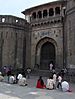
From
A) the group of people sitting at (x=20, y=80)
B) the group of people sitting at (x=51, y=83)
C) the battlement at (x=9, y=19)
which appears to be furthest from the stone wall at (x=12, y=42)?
the group of people sitting at (x=20, y=80)

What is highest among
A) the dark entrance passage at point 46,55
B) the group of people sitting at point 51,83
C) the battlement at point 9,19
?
the battlement at point 9,19

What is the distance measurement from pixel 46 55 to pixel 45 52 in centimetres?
38

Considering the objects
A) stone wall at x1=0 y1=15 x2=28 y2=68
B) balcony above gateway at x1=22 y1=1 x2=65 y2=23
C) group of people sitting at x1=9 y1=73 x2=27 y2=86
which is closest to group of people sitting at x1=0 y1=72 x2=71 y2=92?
group of people sitting at x1=9 y1=73 x2=27 y2=86

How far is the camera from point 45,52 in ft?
77.3

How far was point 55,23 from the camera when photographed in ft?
73.1

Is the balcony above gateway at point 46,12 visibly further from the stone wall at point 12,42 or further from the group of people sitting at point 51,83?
the group of people sitting at point 51,83

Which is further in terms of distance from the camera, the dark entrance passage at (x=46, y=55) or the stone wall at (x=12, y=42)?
the dark entrance passage at (x=46, y=55)

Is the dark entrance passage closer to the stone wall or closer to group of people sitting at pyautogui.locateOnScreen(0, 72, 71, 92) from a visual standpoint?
the stone wall

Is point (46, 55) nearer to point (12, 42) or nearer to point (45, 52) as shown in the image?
point (45, 52)

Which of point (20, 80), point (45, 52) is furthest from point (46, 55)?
point (20, 80)

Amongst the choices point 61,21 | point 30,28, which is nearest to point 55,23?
point 61,21

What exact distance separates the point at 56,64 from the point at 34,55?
2779 millimetres

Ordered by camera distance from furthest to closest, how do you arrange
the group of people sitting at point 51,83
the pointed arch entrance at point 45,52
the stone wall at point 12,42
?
the pointed arch entrance at point 45,52 < the stone wall at point 12,42 < the group of people sitting at point 51,83

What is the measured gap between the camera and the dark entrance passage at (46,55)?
23.0m
